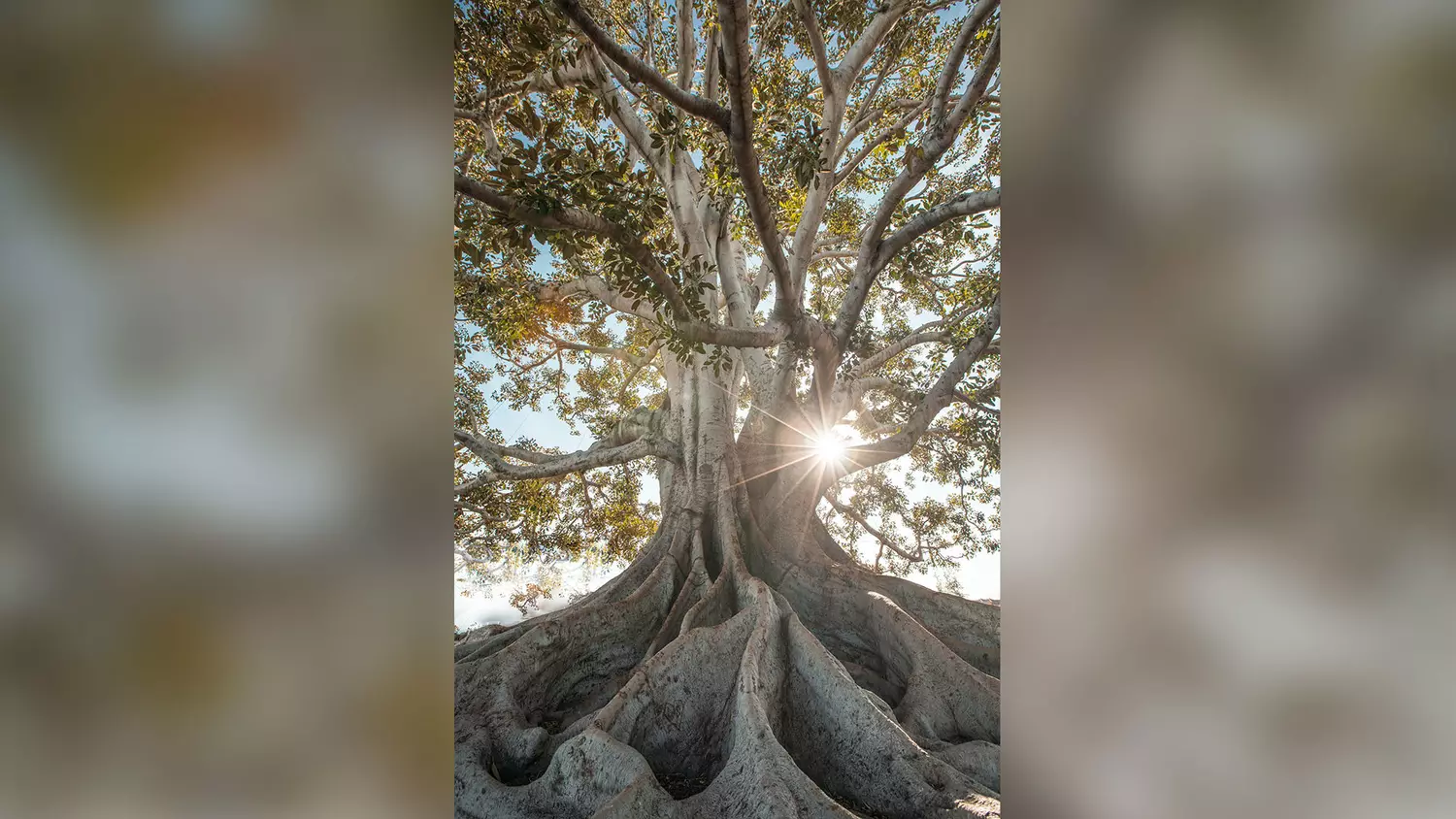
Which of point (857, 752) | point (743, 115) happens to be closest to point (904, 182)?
point (743, 115)

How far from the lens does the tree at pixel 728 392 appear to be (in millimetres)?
2244

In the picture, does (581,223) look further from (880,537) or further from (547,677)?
(880,537)

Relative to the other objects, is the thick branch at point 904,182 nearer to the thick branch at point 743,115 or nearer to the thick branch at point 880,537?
the thick branch at point 743,115

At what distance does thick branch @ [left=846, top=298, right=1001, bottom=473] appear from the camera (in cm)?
392
